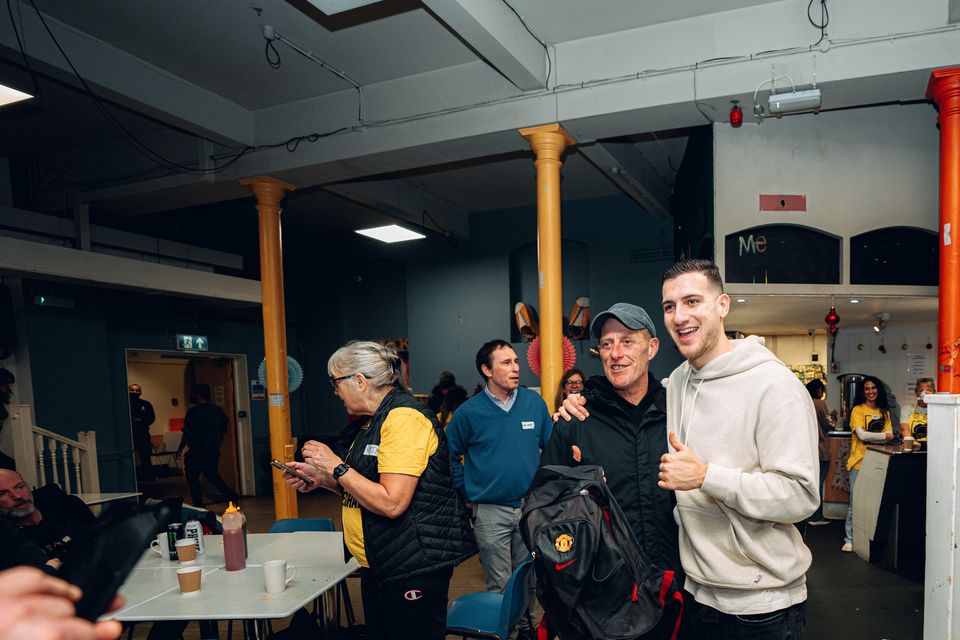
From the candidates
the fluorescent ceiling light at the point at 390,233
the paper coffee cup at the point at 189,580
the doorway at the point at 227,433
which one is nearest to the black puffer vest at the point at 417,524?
the paper coffee cup at the point at 189,580

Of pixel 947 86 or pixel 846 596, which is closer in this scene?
pixel 947 86

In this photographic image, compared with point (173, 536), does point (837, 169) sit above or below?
above

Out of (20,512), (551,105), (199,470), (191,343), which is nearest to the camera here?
(20,512)

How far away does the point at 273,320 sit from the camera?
18.9ft

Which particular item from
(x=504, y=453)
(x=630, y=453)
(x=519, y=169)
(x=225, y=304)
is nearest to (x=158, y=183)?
(x=225, y=304)

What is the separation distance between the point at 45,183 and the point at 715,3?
23.6 feet

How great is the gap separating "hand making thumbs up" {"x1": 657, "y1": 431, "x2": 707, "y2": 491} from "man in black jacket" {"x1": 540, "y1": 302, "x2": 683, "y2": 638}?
299mm

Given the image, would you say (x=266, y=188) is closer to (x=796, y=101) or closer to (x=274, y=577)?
(x=274, y=577)

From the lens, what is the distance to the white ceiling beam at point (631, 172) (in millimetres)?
5895

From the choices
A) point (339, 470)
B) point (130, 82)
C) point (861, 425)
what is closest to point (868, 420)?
point (861, 425)

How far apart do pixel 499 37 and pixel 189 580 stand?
3.54 m

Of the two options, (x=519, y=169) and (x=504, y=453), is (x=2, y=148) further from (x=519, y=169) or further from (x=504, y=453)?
(x=504, y=453)

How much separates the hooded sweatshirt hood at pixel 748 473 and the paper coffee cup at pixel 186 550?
2.19 m

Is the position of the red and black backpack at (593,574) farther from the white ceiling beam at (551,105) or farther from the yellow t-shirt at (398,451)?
the white ceiling beam at (551,105)
